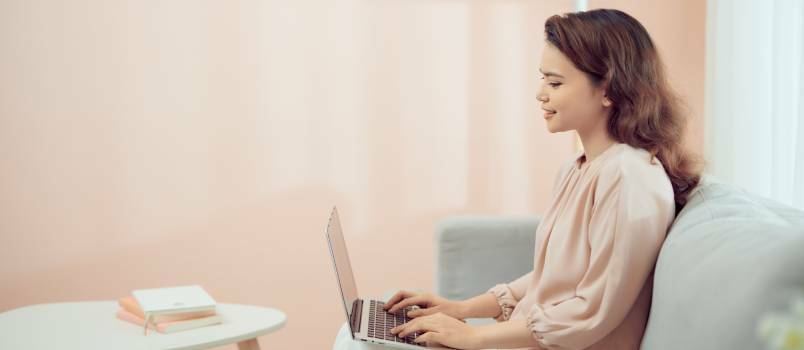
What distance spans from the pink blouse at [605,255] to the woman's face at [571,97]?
0.07 m

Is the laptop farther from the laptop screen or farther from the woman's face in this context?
the woman's face

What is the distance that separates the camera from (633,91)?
1.53 m

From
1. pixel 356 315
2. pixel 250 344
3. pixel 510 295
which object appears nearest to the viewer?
Result: pixel 356 315

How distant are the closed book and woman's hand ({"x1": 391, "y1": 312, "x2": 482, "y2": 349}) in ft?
2.30

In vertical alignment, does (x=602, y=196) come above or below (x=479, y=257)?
above

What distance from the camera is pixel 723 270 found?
3.67 ft

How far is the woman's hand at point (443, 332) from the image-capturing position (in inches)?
60.6


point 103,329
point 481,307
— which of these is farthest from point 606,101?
point 103,329

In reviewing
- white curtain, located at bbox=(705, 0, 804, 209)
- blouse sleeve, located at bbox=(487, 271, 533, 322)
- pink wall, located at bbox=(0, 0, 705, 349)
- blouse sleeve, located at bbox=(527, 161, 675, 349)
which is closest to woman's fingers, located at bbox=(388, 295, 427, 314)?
blouse sleeve, located at bbox=(487, 271, 533, 322)

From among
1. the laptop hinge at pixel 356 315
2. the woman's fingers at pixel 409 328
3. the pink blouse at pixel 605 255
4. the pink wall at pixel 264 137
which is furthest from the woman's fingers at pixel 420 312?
the pink wall at pixel 264 137

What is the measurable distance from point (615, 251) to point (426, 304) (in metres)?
0.58

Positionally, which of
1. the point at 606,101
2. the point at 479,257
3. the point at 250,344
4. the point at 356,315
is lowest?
the point at 250,344

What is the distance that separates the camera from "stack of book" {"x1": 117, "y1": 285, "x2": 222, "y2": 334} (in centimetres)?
207

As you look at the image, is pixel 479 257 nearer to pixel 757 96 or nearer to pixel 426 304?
pixel 426 304
